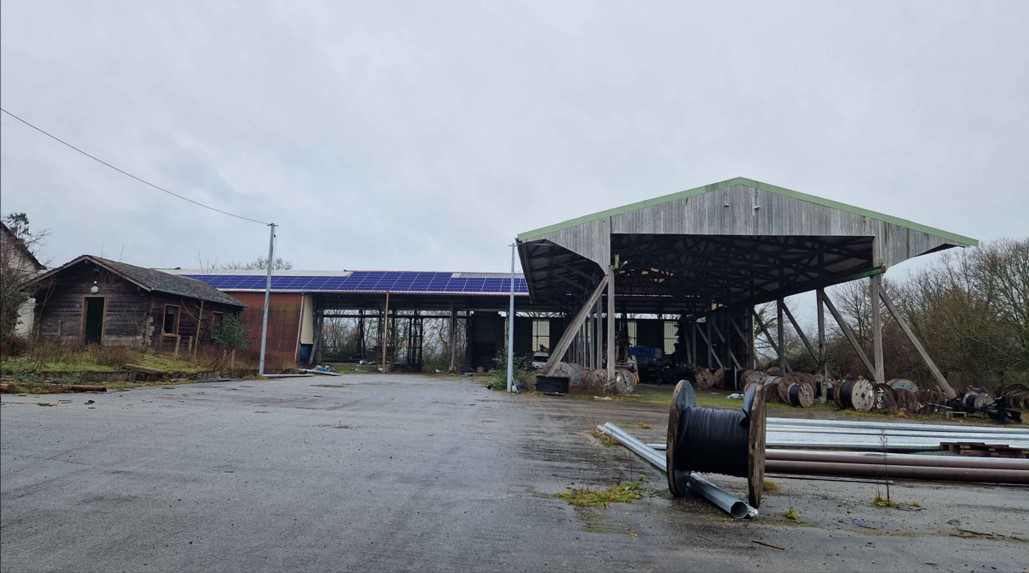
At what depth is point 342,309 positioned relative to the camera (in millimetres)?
43594

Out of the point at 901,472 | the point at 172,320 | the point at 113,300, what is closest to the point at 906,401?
the point at 901,472

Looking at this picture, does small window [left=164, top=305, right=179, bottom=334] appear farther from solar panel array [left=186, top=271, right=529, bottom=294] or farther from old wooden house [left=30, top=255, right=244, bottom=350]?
solar panel array [left=186, top=271, right=529, bottom=294]

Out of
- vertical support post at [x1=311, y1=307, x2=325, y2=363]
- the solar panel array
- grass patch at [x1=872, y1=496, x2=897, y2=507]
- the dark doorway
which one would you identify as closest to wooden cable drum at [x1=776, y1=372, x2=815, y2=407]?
grass patch at [x1=872, y1=496, x2=897, y2=507]

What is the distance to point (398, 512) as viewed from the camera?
4.89 metres

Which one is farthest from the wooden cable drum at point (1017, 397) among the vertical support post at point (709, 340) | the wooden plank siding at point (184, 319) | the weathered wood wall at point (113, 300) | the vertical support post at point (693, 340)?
the wooden plank siding at point (184, 319)

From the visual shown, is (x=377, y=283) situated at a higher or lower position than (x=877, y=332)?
higher

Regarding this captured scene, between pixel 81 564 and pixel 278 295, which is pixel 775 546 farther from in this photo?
pixel 278 295

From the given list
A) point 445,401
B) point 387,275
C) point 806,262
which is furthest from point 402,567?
point 387,275

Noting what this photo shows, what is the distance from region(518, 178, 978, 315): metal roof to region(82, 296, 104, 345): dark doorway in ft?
57.4

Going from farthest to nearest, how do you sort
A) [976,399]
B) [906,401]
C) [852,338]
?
[852,338] < [906,401] < [976,399]

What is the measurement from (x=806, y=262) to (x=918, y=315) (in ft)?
20.1

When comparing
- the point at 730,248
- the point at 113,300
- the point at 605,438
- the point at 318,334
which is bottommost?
the point at 605,438

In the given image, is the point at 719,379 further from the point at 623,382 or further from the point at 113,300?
the point at 113,300

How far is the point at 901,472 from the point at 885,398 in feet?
41.9
